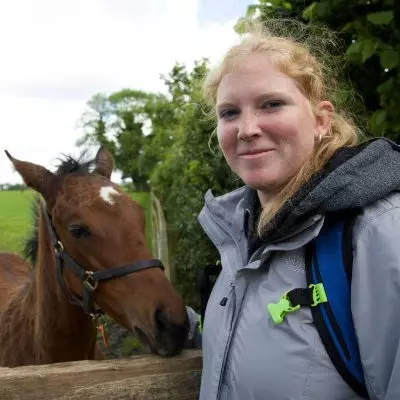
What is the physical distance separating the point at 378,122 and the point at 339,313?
145 cm

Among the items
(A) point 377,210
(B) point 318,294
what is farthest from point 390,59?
(B) point 318,294

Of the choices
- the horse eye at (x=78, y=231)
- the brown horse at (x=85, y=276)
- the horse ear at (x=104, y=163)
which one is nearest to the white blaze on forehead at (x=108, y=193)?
the brown horse at (x=85, y=276)

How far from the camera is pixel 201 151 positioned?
5070 millimetres

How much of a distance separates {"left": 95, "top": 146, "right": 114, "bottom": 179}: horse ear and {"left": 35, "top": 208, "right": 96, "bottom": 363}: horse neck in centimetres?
52

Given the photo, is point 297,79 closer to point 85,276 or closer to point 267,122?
point 267,122

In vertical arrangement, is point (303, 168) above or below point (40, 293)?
above

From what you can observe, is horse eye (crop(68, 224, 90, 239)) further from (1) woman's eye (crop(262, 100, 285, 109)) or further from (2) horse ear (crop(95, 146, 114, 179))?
(1) woman's eye (crop(262, 100, 285, 109))

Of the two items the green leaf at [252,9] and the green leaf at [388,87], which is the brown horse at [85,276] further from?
the green leaf at [388,87]

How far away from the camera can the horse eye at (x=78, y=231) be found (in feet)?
8.30

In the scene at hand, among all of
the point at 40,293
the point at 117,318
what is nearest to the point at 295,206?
the point at 117,318

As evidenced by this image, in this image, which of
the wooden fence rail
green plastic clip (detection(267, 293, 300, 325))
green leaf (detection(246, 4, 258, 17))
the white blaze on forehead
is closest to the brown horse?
the white blaze on forehead

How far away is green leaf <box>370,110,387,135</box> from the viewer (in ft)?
7.62

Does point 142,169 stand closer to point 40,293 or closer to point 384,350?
point 40,293

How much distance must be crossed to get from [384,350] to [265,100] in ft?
2.59
